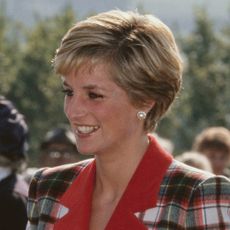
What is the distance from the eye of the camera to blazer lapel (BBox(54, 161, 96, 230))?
10.3ft

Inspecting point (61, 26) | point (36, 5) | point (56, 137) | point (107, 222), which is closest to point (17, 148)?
point (107, 222)

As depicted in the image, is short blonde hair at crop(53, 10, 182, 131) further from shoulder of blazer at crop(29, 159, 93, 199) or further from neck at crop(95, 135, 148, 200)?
shoulder of blazer at crop(29, 159, 93, 199)

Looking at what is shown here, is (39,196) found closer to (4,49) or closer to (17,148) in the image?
(17,148)

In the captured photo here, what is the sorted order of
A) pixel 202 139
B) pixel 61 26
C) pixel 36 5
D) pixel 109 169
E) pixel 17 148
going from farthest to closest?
1. pixel 36 5
2. pixel 61 26
3. pixel 202 139
4. pixel 17 148
5. pixel 109 169

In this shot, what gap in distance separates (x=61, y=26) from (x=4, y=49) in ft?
13.3

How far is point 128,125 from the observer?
3111 mm

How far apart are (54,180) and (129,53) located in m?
0.63

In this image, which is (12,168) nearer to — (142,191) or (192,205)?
(142,191)

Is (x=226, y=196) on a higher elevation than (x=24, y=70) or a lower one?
higher

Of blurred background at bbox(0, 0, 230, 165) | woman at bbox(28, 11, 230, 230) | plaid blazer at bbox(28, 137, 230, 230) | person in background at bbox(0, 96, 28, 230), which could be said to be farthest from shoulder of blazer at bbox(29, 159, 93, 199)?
blurred background at bbox(0, 0, 230, 165)

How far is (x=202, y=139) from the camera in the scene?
7.77m

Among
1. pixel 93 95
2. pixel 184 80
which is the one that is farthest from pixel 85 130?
pixel 184 80

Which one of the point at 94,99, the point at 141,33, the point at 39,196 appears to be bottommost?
the point at 39,196

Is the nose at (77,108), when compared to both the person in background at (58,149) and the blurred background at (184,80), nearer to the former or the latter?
the person in background at (58,149)
